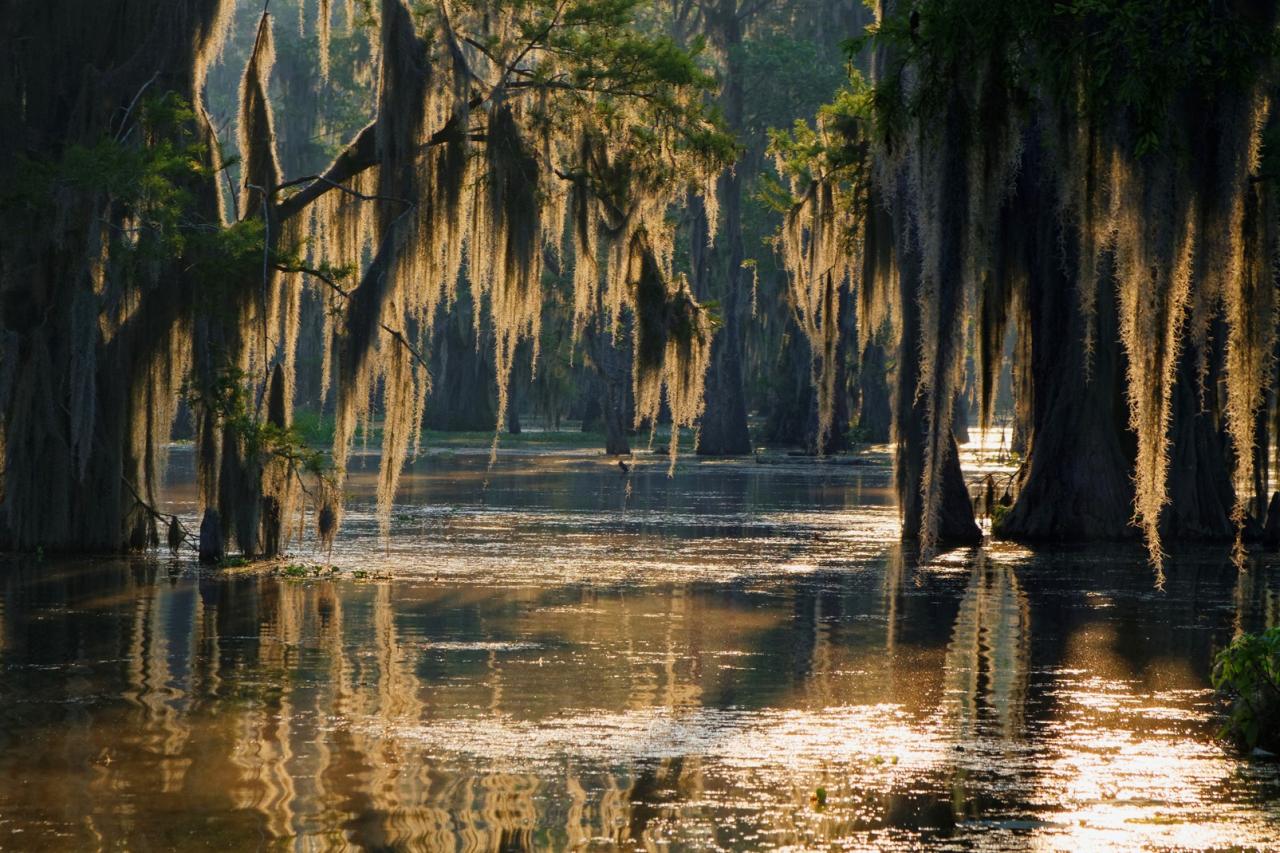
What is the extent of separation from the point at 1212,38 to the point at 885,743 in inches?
166

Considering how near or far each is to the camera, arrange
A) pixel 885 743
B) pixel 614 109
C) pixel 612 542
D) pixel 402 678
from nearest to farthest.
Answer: pixel 885 743 < pixel 402 678 < pixel 614 109 < pixel 612 542

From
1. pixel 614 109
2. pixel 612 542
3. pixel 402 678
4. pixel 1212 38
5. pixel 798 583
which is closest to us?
pixel 1212 38

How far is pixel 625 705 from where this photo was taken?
12.6 meters

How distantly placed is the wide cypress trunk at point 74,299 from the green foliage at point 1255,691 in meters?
13.5

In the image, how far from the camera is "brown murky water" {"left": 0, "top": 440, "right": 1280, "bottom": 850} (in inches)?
359

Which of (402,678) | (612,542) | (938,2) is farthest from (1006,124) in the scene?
(612,542)

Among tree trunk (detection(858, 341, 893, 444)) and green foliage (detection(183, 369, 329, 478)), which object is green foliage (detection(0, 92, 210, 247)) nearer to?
green foliage (detection(183, 369, 329, 478))

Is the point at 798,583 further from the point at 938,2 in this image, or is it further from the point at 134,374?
the point at 938,2

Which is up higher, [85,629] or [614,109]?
[614,109]

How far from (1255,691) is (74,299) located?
13.9 meters

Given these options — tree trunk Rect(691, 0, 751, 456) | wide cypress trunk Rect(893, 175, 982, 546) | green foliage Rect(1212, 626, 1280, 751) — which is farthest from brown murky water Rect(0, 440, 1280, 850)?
tree trunk Rect(691, 0, 751, 456)

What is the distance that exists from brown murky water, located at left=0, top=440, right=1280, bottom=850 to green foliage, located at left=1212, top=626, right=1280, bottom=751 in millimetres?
286

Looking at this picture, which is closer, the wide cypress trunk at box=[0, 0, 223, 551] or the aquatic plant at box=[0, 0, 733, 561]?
the wide cypress trunk at box=[0, 0, 223, 551]

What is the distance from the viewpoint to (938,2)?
1067cm
